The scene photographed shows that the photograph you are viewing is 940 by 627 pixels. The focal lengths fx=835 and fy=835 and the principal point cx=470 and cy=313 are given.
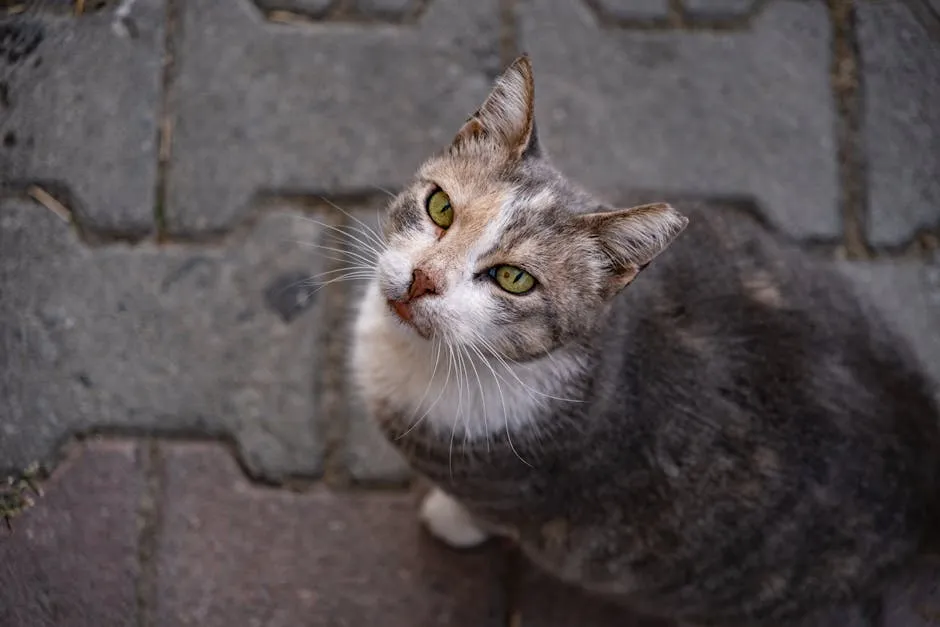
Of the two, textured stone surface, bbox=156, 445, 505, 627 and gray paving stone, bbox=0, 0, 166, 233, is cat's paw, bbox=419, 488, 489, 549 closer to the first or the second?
textured stone surface, bbox=156, 445, 505, 627

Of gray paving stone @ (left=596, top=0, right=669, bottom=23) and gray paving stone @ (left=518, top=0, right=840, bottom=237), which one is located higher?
gray paving stone @ (left=596, top=0, right=669, bottom=23)

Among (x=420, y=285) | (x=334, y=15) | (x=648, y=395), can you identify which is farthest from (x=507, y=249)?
(x=334, y=15)

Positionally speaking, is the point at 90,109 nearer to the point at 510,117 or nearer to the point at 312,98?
the point at 312,98

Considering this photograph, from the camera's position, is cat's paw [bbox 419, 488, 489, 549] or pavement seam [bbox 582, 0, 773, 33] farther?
pavement seam [bbox 582, 0, 773, 33]

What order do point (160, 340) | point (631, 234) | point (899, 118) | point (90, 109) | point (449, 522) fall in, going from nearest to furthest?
A: point (631, 234) < point (449, 522) < point (160, 340) < point (90, 109) < point (899, 118)

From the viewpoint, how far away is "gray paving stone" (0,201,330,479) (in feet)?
7.28

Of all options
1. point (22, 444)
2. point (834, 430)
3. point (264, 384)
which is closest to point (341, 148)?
point (264, 384)

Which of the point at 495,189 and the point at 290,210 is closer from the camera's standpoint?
the point at 495,189

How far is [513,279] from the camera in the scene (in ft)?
4.98

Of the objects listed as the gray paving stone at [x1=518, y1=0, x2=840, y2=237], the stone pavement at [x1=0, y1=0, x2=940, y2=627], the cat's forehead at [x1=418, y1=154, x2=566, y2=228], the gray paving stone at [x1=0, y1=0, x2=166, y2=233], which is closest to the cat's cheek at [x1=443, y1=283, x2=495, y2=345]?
the cat's forehead at [x1=418, y1=154, x2=566, y2=228]

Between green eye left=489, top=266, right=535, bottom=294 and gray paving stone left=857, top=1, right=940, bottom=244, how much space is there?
1.38 metres

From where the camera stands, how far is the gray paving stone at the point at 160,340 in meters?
2.22

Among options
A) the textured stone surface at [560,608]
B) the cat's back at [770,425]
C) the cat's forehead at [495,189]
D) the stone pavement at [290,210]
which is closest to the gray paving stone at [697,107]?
the stone pavement at [290,210]

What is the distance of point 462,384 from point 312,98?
115 cm
